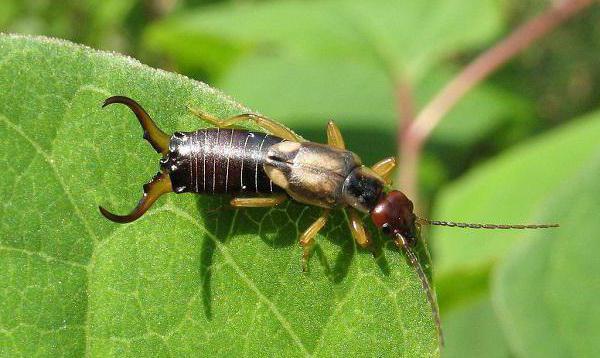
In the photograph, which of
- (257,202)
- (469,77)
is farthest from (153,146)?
(469,77)

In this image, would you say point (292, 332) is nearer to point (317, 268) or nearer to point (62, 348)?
point (317, 268)

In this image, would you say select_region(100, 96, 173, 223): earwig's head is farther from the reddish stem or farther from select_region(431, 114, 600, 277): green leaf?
select_region(431, 114, 600, 277): green leaf

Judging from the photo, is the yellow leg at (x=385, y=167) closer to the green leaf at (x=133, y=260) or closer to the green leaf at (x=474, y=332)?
the green leaf at (x=474, y=332)

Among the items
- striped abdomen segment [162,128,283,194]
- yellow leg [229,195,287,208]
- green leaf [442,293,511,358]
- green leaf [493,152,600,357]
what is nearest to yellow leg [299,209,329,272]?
yellow leg [229,195,287,208]

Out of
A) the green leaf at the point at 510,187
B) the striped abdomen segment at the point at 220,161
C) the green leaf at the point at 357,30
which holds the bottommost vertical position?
the striped abdomen segment at the point at 220,161

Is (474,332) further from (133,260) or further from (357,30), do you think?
(133,260)

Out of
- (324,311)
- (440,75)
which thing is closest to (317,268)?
(324,311)

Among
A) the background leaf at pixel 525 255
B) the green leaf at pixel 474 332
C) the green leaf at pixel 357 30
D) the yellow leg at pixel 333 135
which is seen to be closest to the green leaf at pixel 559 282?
the background leaf at pixel 525 255
